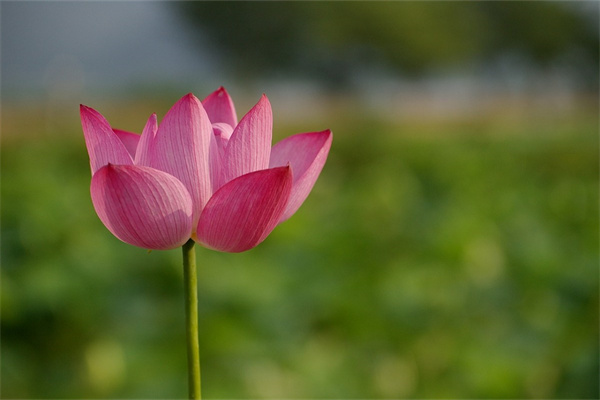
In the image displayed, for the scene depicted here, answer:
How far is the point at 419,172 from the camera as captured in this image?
360 centimetres

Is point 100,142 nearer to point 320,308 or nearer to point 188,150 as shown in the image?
point 188,150

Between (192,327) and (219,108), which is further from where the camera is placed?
(219,108)

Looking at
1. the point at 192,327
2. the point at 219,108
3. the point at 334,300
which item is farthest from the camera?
the point at 334,300

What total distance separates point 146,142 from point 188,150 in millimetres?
19

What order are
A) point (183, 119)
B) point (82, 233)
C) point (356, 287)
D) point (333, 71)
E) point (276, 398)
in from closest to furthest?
point (183, 119) → point (276, 398) → point (356, 287) → point (82, 233) → point (333, 71)

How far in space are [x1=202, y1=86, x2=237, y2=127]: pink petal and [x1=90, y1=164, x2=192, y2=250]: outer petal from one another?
0.29 feet

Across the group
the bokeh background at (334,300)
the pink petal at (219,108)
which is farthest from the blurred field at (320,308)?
the pink petal at (219,108)

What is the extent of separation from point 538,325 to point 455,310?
0.19 metres

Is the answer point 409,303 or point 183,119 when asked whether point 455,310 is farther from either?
point 183,119

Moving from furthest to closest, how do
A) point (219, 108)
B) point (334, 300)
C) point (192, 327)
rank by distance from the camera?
point (334, 300) → point (219, 108) → point (192, 327)

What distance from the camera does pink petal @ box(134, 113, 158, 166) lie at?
27 centimetres

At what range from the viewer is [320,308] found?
158 cm

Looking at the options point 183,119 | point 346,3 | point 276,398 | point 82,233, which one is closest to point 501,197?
point 82,233

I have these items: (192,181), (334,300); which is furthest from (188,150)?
(334,300)
